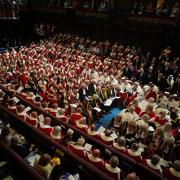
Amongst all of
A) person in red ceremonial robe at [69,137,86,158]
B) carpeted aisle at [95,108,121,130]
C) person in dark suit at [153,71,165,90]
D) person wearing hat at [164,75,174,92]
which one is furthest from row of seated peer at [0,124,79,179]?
person in dark suit at [153,71,165,90]

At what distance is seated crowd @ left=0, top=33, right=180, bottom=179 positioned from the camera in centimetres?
614

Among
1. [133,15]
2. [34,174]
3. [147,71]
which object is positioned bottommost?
[147,71]

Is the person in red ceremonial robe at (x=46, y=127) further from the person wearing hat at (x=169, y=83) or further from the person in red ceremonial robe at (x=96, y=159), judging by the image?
the person wearing hat at (x=169, y=83)

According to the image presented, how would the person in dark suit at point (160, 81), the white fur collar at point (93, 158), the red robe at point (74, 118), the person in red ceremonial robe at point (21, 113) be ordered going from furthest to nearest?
the person in dark suit at point (160, 81) → the red robe at point (74, 118) → the person in red ceremonial robe at point (21, 113) → the white fur collar at point (93, 158)

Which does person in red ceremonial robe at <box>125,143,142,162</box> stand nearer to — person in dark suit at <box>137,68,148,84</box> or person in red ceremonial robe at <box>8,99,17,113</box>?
person in red ceremonial robe at <box>8,99,17,113</box>

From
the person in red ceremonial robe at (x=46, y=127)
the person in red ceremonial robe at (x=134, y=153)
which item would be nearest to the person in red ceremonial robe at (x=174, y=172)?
the person in red ceremonial robe at (x=134, y=153)

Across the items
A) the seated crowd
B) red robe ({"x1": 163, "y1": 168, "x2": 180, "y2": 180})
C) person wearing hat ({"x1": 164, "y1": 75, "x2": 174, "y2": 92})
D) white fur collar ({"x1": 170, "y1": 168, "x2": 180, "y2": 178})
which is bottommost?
person wearing hat ({"x1": 164, "y1": 75, "x2": 174, "y2": 92})

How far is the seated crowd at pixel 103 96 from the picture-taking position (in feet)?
20.2

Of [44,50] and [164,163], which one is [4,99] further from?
[44,50]

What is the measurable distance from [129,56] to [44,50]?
20.3 ft

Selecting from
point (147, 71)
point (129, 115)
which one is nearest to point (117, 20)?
point (147, 71)

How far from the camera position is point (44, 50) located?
59.1 feet

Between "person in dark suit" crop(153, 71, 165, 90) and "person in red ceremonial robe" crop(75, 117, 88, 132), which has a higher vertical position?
"person in red ceremonial robe" crop(75, 117, 88, 132)

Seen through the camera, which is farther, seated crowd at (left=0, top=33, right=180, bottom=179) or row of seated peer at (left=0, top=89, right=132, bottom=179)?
seated crowd at (left=0, top=33, right=180, bottom=179)
